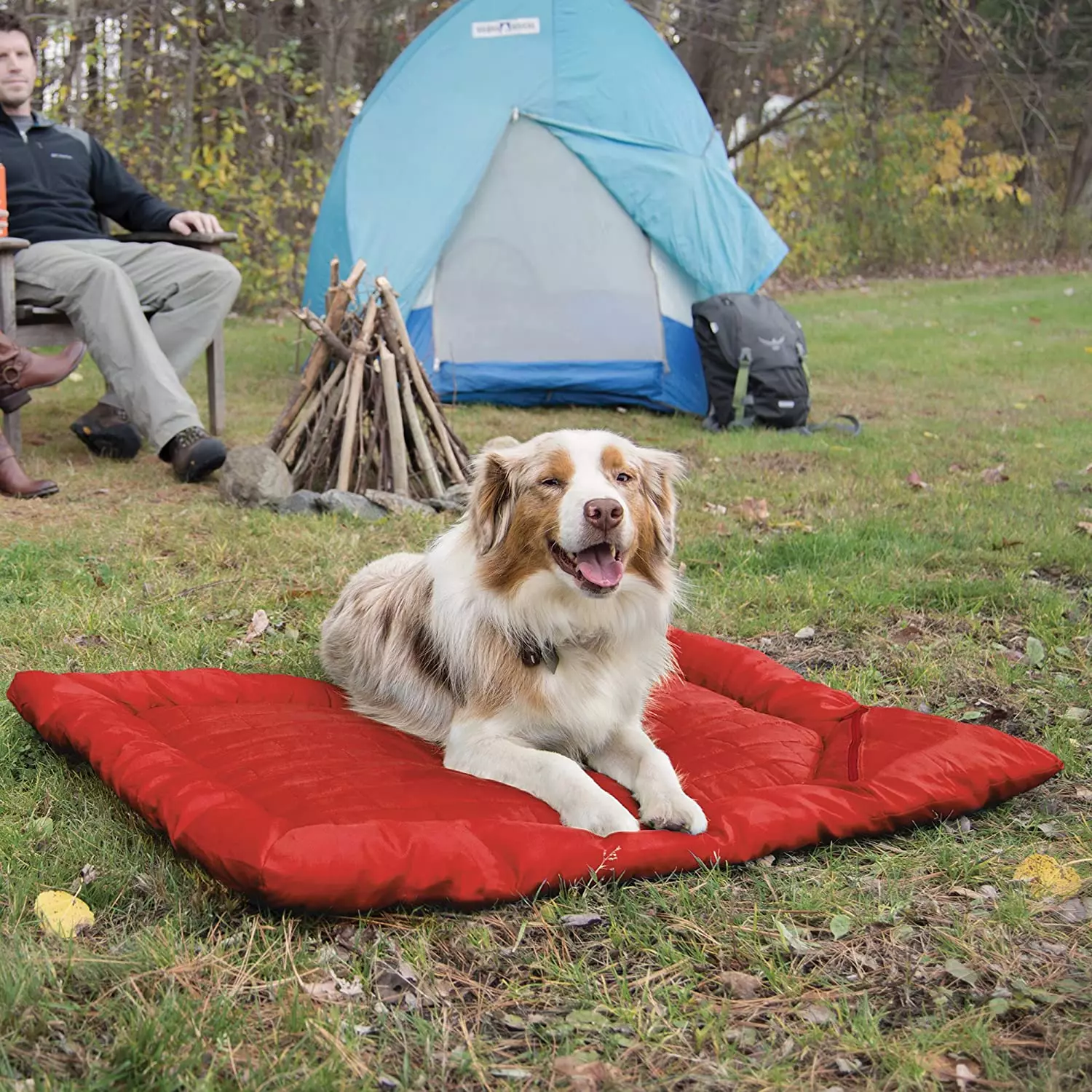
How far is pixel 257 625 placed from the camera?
3.93m

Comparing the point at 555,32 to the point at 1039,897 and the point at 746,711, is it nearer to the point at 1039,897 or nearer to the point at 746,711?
the point at 746,711

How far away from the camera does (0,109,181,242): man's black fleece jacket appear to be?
6074 mm

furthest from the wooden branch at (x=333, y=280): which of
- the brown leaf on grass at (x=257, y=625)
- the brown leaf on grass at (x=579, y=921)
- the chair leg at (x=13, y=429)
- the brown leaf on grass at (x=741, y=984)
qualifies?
the brown leaf on grass at (x=741, y=984)

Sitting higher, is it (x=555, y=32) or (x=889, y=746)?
(x=555, y=32)

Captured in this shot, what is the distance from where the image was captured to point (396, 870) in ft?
7.25

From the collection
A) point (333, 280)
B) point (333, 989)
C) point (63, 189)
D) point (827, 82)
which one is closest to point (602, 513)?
point (333, 989)

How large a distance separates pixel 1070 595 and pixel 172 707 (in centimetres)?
313

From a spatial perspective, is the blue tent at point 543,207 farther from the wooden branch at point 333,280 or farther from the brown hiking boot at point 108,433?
the wooden branch at point 333,280

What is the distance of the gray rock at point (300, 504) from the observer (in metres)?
5.17

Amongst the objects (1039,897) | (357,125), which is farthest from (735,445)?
(1039,897)

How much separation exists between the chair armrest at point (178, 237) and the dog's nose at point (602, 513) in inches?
176

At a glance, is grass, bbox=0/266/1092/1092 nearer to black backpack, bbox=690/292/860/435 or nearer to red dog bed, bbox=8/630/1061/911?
red dog bed, bbox=8/630/1061/911

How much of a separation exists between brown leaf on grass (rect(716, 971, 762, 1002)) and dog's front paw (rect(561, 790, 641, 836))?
0.45 metres

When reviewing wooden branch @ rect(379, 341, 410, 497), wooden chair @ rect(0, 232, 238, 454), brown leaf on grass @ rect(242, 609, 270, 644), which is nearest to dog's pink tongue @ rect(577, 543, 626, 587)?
brown leaf on grass @ rect(242, 609, 270, 644)
